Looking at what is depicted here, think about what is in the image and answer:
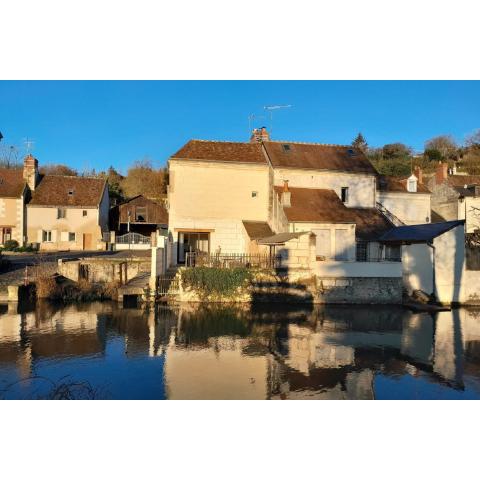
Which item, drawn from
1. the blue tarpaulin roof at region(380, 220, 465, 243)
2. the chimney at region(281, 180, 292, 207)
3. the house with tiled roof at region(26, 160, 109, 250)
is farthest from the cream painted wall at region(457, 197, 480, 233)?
the house with tiled roof at region(26, 160, 109, 250)

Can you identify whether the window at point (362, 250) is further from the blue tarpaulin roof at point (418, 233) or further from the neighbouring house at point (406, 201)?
the neighbouring house at point (406, 201)

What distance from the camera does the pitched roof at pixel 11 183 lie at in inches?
1308

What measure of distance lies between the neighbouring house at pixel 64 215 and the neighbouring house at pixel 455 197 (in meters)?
28.8

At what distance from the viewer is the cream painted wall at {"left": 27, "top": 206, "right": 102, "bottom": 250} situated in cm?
3338

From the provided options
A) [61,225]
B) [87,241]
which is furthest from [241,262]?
[61,225]

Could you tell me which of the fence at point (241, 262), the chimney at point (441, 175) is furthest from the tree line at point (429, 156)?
the fence at point (241, 262)

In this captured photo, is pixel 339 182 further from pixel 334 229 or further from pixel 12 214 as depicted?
pixel 12 214

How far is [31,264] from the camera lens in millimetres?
23609

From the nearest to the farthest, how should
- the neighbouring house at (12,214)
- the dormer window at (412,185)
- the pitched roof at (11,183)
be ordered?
the dormer window at (412,185) → the neighbouring house at (12,214) → the pitched roof at (11,183)

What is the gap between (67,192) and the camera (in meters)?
35.5

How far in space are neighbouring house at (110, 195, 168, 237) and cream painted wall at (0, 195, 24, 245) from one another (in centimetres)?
887

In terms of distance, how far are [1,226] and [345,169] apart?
2648 cm

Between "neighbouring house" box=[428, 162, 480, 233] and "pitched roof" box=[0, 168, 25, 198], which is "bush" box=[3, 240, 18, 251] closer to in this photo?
"pitched roof" box=[0, 168, 25, 198]

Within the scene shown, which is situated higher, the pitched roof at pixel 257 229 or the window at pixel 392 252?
the pitched roof at pixel 257 229
